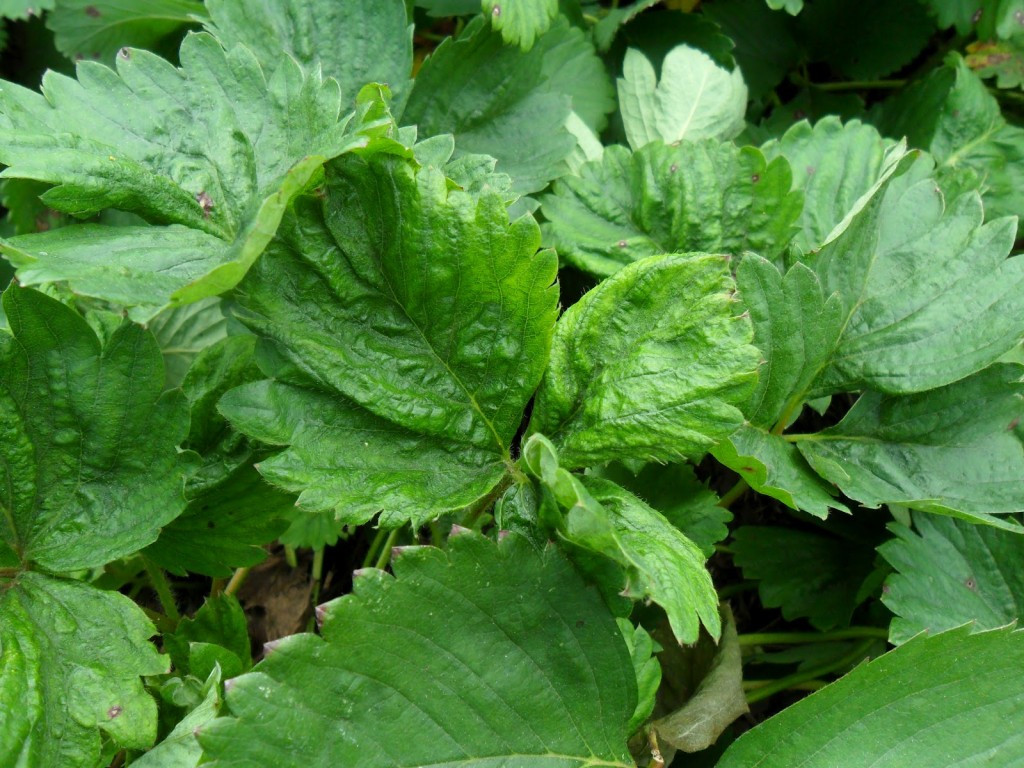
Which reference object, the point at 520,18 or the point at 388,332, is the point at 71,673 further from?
the point at 520,18

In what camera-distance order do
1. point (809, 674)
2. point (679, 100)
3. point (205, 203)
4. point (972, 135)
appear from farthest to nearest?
point (972, 135) < point (679, 100) < point (809, 674) < point (205, 203)

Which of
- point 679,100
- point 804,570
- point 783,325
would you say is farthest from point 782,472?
point 679,100

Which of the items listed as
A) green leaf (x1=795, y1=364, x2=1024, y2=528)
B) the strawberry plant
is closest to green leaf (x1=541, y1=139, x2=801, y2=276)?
the strawberry plant

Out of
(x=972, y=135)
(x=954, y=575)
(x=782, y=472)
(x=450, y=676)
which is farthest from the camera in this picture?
(x=972, y=135)

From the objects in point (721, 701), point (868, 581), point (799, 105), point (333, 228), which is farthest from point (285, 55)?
point (799, 105)

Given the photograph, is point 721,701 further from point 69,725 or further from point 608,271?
point 69,725

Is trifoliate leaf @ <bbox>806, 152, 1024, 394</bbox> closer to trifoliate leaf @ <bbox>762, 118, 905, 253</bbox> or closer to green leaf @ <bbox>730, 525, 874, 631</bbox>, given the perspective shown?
trifoliate leaf @ <bbox>762, 118, 905, 253</bbox>

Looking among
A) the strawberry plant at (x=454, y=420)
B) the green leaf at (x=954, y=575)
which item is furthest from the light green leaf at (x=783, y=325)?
Result: the green leaf at (x=954, y=575)
